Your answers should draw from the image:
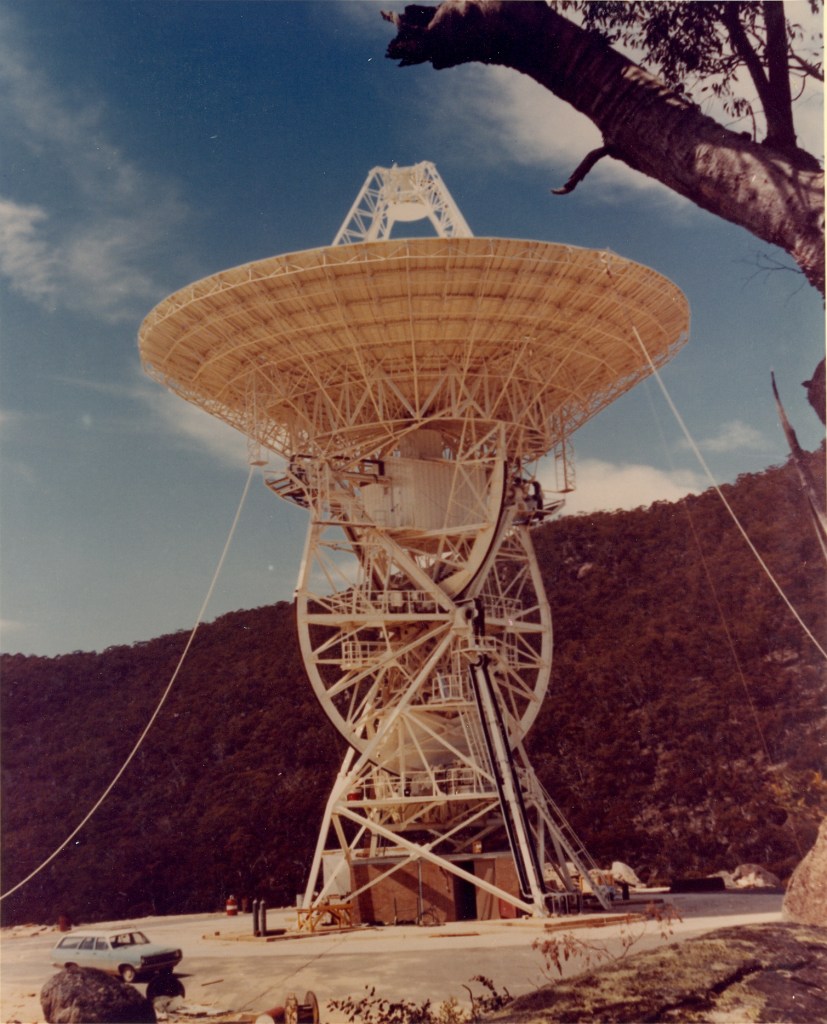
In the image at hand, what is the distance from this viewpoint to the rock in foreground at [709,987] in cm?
840

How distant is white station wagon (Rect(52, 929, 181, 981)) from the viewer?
13.1m

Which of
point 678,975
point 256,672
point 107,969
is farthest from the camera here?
point 256,672

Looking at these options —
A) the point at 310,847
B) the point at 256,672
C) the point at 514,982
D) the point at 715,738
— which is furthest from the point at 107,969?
the point at 256,672

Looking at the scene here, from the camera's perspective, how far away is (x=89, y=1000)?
36.9 ft

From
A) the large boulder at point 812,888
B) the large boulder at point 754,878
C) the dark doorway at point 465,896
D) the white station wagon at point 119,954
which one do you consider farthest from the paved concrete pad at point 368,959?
the large boulder at point 754,878

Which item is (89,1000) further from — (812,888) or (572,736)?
(572,736)

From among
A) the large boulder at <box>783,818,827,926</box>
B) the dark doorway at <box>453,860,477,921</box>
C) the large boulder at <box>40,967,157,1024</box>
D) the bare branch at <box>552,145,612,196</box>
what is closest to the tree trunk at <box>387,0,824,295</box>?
the bare branch at <box>552,145,612,196</box>

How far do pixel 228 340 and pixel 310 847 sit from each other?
66.3ft

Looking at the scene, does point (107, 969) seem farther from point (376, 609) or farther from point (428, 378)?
point (428, 378)

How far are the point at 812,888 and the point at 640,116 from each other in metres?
7.26

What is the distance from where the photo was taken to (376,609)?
22906mm

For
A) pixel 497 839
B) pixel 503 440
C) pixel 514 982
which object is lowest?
pixel 514 982

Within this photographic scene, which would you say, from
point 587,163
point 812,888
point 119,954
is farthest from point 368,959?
point 587,163

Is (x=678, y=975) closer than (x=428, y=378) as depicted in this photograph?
Yes
